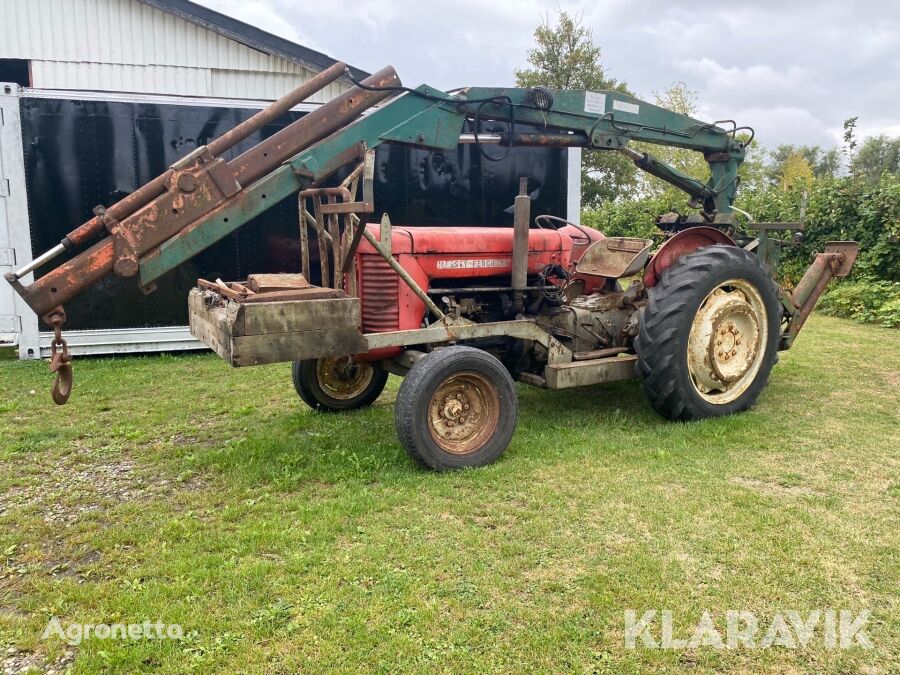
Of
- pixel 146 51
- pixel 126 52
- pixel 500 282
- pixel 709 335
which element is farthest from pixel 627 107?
pixel 126 52

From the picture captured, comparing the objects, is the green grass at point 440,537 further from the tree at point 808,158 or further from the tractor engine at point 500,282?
the tree at point 808,158

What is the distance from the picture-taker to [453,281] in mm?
4855

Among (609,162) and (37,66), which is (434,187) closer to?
(37,66)

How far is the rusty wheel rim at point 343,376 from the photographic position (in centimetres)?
536

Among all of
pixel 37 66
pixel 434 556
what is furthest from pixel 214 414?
pixel 37 66

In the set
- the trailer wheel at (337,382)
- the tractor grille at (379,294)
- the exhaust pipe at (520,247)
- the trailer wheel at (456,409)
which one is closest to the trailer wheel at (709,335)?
the exhaust pipe at (520,247)

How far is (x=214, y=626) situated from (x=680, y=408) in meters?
3.46

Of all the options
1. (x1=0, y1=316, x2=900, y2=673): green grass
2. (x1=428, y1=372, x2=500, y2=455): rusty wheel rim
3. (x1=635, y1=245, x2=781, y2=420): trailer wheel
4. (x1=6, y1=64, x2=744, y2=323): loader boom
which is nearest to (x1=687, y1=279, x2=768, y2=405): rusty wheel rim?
(x1=635, y1=245, x2=781, y2=420): trailer wheel

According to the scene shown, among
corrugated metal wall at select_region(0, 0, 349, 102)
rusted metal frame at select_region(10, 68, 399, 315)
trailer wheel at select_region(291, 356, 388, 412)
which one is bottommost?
trailer wheel at select_region(291, 356, 388, 412)

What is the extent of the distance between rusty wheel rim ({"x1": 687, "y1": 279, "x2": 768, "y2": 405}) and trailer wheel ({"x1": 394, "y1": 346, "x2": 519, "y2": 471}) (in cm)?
161

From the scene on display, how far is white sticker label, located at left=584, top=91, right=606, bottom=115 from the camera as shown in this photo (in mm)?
4969

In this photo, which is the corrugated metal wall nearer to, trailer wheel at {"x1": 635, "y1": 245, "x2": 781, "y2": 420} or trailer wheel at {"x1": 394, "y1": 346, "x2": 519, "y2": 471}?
trailer wheel at {"x1": 635, "y1": 245, "x2": 781, "y2": 420}

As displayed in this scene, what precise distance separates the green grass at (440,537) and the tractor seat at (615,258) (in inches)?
44.3

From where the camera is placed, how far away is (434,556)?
307 cm
